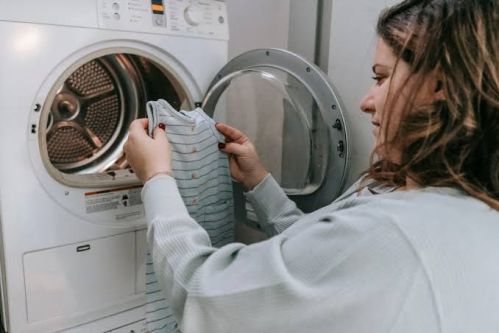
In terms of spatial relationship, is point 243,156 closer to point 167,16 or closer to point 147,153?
point 147,153

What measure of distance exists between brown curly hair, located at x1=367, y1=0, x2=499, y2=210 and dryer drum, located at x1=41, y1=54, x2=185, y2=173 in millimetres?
794

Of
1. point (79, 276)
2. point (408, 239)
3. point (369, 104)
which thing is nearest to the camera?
point (408, 239)

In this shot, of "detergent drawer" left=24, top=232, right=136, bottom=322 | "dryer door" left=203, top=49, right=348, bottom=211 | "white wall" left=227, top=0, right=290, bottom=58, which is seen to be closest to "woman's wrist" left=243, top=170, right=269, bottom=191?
"dryer door" left=203, top=49, right=348, bottom=211

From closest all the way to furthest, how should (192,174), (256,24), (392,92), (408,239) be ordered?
(408,239), (392,92), (192,174), (256,24)

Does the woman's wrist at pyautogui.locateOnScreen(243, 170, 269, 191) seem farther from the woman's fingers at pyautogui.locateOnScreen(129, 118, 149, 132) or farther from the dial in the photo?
the dial

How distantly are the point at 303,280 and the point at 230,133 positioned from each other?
2.01ft

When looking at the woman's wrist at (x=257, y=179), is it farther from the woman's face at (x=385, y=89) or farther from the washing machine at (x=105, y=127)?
the woman's face at (x=385, y=89)

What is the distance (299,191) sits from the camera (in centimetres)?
117

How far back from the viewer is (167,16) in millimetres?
1118

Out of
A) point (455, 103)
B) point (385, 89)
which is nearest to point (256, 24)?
point (385, 89)

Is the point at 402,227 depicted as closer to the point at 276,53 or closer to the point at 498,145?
the point at 498,145

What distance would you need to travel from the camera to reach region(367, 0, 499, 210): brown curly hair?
0.51 metres

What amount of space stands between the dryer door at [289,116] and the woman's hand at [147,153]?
356 millimetres

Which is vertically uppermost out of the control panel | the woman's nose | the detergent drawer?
the control panel
